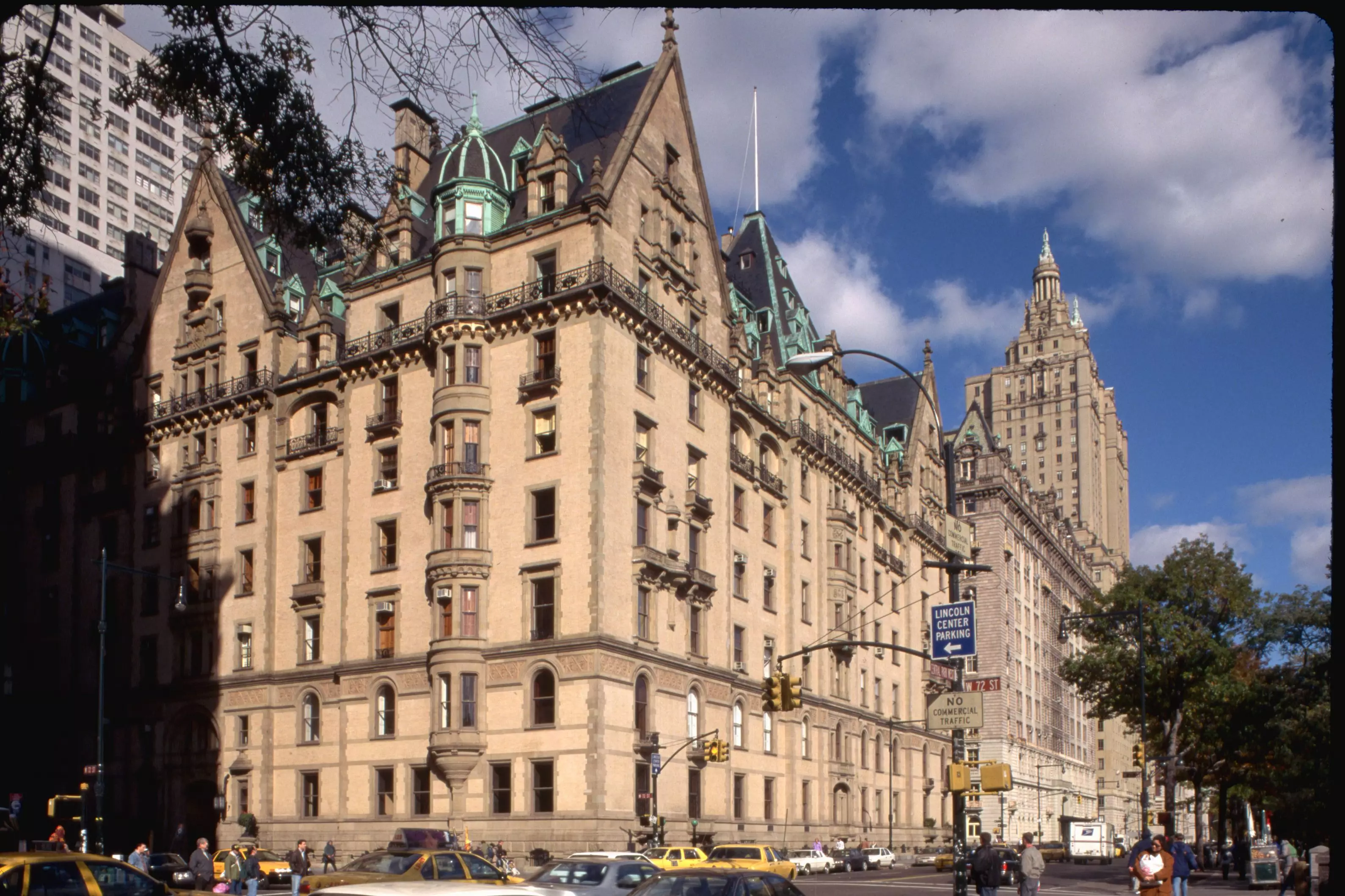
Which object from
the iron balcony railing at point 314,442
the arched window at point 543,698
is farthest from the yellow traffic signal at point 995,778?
the iron balcony railing at point 314,442

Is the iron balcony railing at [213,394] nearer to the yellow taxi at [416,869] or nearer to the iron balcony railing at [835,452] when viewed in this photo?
the iron balcony railing at [835,452]

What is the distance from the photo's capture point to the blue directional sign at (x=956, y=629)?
25078 millimetres

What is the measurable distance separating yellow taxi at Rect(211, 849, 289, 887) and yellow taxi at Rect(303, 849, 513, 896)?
2311 centimetres

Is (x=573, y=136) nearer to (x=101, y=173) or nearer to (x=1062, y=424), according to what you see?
(x=101, y=173)

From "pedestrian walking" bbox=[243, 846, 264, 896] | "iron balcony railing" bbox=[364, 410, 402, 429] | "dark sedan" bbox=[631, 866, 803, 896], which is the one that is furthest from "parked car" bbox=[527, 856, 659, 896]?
"iron balcony railing" bbox=[364, 410, 402, 429]

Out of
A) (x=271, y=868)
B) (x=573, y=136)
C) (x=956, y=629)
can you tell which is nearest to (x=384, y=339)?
(x=573, y=136)

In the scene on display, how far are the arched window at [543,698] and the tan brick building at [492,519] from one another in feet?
0.37

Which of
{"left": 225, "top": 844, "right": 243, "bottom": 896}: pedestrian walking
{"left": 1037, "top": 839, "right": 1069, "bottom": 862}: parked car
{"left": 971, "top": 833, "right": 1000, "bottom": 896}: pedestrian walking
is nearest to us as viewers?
{"left": 971, "top": 833, "right": 1000, "bottom": 896}: pedestrian walking

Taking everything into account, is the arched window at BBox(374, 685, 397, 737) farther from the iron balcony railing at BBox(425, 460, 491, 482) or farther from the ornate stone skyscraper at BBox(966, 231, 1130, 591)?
the ornate stone skyscraper at BBox(966, 231, 1130, 591)

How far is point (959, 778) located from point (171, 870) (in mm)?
29658

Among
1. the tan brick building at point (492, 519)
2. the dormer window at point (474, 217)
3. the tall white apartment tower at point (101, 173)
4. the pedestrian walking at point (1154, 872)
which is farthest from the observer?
the tall white apartment tower at point (101, 173)

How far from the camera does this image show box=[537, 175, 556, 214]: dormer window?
5812 cm

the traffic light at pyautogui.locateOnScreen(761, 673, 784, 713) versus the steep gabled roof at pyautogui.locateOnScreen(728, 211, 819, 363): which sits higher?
the steep gabled roof at pyautogui.locateOnScreen(728, 211, 819, 363)

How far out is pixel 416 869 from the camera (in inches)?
1045
